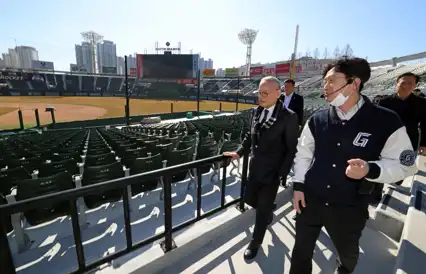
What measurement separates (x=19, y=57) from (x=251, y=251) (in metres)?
171

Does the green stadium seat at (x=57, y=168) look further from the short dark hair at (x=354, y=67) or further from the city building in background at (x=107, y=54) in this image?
the city building in background at (x=107, y=54)

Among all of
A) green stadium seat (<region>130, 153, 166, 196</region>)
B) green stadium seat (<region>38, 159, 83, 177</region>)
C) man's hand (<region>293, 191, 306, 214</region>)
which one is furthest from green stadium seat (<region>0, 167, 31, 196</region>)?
man's hand (<region>293, 191, 306, 214</region>)

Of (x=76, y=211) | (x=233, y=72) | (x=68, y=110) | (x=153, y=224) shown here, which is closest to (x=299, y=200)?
(x=76, y=211)

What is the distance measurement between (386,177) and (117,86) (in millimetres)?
72399

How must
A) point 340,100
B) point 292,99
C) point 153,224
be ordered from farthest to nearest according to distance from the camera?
point 292,99
point 153,224
point 340,100

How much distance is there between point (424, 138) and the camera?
124 inches

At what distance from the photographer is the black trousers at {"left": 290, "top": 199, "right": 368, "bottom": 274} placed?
1526 millimetres

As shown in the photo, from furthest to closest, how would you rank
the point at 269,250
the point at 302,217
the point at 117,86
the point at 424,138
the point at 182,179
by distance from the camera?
1. the point at 117,86
2. the point at 182,179
3. the point at 424,138
4. the point at 269,250
5. the point at 302,217

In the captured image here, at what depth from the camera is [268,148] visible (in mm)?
2129

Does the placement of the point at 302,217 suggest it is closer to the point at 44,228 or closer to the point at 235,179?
the point at 235,179

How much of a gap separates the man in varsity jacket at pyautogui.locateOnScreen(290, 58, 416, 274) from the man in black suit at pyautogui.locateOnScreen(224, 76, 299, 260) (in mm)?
332

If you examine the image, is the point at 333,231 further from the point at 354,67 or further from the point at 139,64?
the point at 139,64

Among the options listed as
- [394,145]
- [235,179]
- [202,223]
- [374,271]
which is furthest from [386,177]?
[235,179]

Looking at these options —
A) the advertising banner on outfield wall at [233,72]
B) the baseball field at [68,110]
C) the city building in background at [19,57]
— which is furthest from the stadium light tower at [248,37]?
the city building in background at [19,57]
